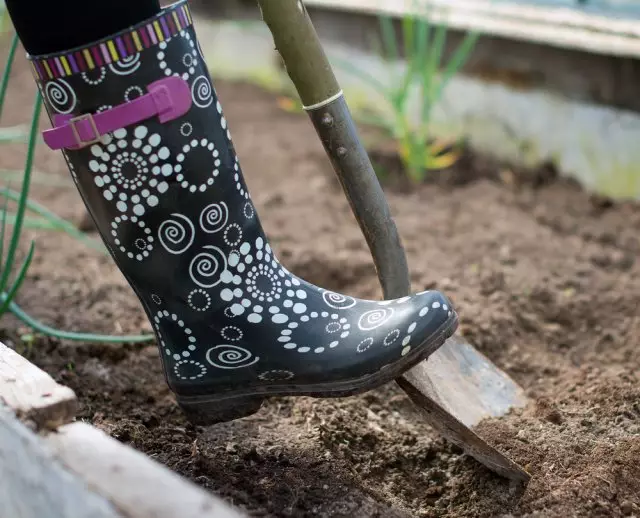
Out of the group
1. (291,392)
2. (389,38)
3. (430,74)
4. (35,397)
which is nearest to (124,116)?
(35,397)

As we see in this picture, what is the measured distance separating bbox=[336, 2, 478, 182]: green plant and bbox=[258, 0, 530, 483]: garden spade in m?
1.19

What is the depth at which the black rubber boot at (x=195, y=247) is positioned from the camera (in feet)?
3.07

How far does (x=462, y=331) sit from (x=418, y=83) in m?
1.46

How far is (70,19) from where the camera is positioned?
908 millimetres

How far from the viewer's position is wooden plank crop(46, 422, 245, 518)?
73 centimetres

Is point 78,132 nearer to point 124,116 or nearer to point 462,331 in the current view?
point 124,116

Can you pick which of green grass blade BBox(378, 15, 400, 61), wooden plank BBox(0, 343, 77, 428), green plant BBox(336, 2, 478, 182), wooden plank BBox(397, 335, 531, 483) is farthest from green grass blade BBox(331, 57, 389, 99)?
wooden plank BBox(0, 343, 77, 428)

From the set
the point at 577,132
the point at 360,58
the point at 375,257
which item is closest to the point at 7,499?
the point at 375,257

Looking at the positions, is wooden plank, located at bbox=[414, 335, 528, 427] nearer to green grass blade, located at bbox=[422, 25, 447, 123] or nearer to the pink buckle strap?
the pink buckle strap

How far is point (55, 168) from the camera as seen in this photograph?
2.75 meters

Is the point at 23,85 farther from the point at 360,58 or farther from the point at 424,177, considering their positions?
the point at 424,177

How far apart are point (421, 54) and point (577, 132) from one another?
0.54 m

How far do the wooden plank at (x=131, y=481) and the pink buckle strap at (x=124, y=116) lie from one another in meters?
0.35

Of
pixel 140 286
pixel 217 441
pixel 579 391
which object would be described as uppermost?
pixel 140 286
